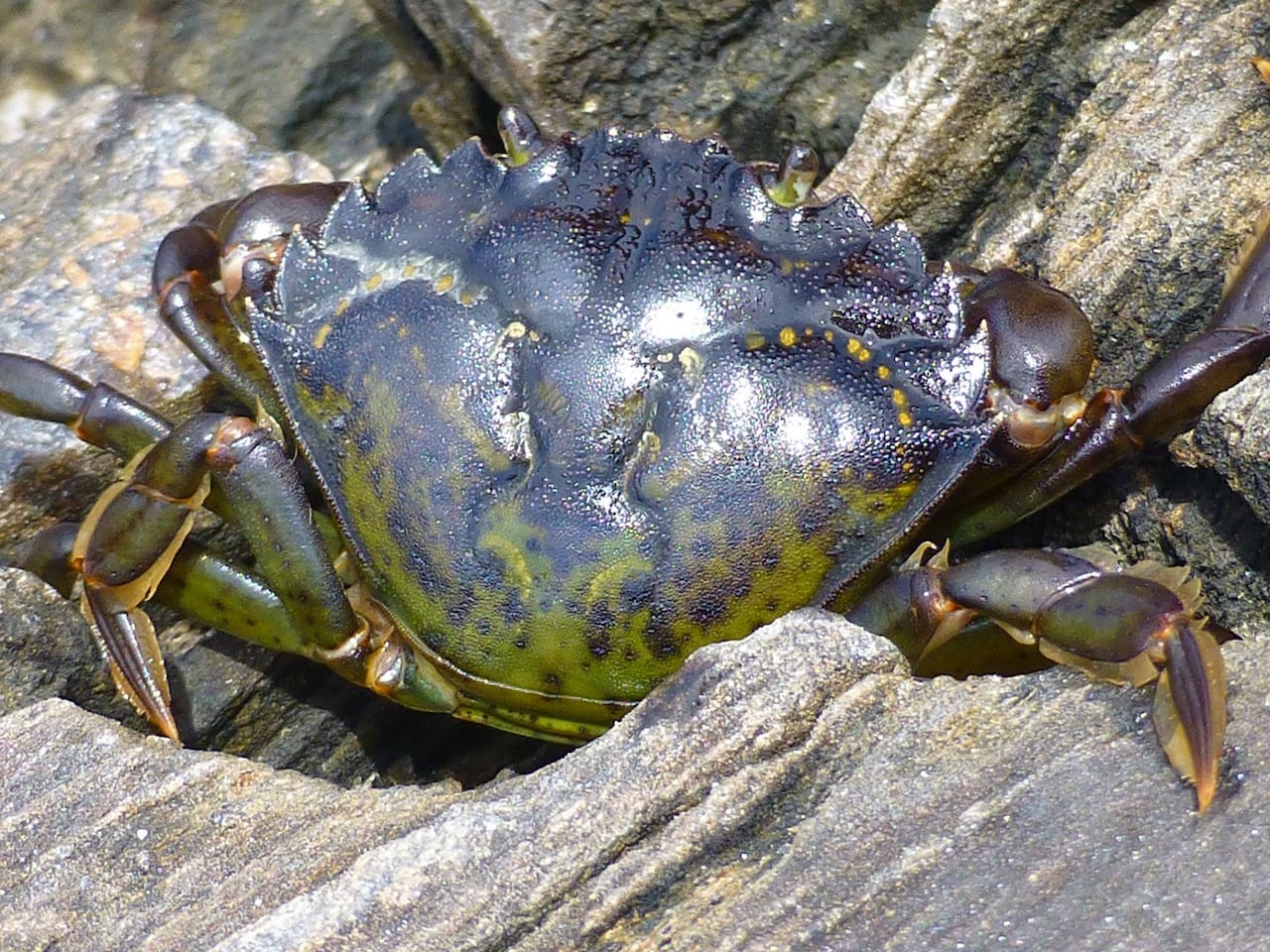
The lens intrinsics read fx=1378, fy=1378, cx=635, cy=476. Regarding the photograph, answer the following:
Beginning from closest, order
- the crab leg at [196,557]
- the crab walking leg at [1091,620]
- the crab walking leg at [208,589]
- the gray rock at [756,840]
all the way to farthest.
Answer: the gray rock at [756,840], the crab walking leg at [1091,620], the crab leg at [196,557], the crab walking leg at [208,589]

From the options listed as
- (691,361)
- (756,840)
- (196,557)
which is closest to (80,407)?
(196,557)

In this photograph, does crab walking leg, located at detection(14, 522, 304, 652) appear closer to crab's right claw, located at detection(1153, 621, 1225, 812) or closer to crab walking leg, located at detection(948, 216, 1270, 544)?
crab walking leg, located at detection(948, 216, 1270, 544)

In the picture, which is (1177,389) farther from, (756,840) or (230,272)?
(230,272)

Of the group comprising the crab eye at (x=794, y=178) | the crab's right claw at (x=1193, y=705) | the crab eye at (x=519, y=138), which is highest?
the crab eye at (x=519, y=138)

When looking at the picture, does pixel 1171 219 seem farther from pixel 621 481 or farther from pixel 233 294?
pixel 233 294

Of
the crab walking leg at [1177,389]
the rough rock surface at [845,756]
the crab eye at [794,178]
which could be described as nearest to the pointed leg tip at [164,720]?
the rough rock surface at [845,756]

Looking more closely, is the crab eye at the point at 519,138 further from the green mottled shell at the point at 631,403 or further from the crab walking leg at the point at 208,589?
the crab walking leg at the point at 208,589
